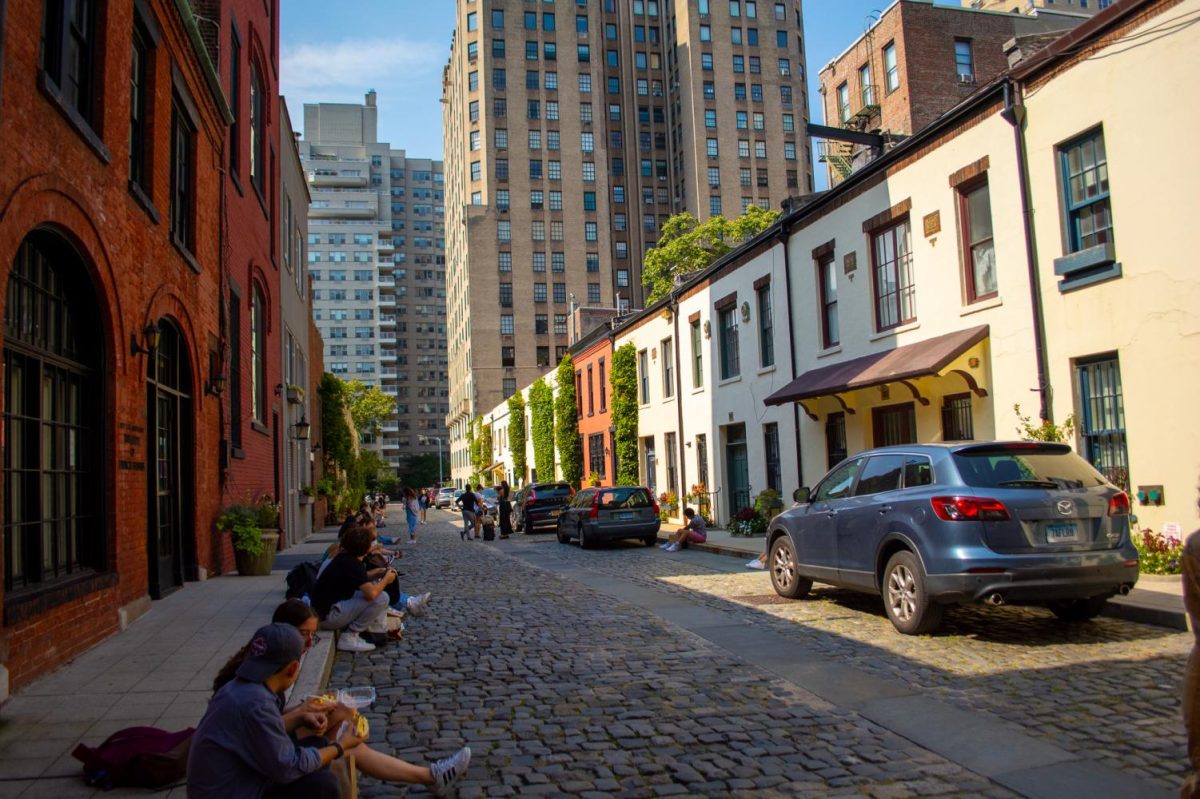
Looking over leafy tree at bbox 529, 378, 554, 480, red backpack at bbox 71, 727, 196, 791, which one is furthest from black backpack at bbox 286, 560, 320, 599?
leafy tree at bbox 529, 378, 554, 480

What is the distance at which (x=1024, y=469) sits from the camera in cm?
815

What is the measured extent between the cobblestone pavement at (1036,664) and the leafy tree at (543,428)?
30789 mm

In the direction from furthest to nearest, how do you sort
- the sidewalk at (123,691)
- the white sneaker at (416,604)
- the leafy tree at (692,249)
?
the leafy tree at (692,249)
the white sneaker at (416,604)
the sidewalk at (123,691)

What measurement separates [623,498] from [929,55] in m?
20.5

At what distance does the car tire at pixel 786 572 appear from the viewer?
1080 centimetres

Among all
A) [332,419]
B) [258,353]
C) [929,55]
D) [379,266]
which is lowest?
[332,419]

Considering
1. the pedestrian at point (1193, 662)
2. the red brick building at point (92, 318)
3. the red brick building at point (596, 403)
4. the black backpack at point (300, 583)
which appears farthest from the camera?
the red brick building at point (596, 403)

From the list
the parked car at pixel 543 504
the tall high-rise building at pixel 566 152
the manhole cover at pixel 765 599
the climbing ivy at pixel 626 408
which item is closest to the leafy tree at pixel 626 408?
the climbing ivy at pixel 626 408

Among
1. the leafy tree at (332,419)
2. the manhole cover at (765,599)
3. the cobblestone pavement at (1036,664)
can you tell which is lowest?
the manhole cover at (765,599)

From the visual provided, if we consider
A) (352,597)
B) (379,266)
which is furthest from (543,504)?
(379,266)

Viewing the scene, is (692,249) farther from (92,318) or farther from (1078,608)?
(92,318)

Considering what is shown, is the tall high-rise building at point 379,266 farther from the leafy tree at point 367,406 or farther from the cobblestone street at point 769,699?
→ the cobblestone street at point 769,699

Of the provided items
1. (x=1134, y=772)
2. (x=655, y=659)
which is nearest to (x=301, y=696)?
(x=655, y=659)

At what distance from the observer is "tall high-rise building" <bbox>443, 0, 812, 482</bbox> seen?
79.9 metres
